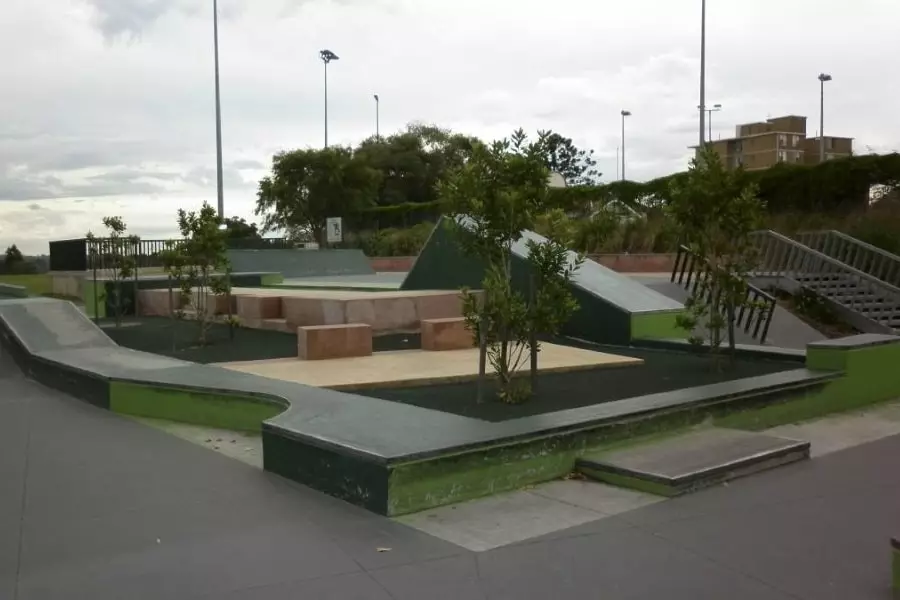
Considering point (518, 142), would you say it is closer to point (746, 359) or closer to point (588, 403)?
point (588, 403)

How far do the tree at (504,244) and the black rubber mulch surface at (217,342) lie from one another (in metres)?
3.96

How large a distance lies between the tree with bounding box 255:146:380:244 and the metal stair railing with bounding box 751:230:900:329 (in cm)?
3197

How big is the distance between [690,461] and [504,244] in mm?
2579

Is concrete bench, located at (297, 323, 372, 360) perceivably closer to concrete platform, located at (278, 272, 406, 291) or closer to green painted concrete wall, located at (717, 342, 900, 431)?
green painted concrete wall, located at (717, 342, 900, 431)

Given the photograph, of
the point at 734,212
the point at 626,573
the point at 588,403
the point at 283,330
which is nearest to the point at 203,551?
the point at 626,573

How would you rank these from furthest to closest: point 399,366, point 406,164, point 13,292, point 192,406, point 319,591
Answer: point 406,164, point 13,292, point 399,366, point 192,406, point 319,591

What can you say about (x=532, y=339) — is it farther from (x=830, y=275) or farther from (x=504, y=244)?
(x=830, y=275)

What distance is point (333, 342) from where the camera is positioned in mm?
10250

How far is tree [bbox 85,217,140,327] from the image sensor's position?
1515 centimetres

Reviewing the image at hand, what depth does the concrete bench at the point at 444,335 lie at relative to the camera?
10883 mm

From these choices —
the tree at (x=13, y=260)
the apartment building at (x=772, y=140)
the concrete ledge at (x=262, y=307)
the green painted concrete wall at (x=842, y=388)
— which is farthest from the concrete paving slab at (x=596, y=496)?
the apartment building at (x=772, y=140)

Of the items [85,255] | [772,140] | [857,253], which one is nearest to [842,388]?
[857,253]

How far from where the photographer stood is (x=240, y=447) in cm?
703

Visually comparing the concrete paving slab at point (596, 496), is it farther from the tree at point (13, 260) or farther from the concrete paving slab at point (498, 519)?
the tree at point (13, 260)
